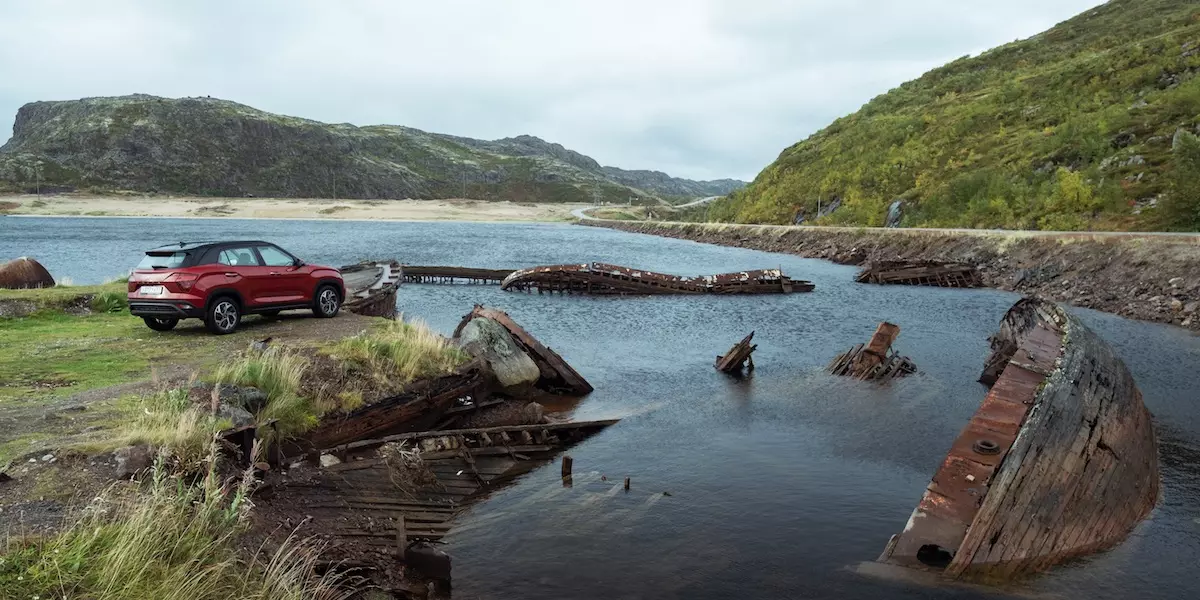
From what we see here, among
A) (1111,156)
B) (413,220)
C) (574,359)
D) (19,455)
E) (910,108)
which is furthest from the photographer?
(413,220)

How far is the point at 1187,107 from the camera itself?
5191 centimetres

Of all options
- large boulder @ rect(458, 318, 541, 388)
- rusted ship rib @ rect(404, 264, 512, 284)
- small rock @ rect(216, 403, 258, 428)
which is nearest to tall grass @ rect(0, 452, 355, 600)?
small rock @ rect(216, 403, 258, 428)

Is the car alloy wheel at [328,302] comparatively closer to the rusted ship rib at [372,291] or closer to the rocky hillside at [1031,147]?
the rusted ship rib at [372,291]

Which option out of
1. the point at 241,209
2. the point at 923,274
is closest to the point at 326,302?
the point at 923,274

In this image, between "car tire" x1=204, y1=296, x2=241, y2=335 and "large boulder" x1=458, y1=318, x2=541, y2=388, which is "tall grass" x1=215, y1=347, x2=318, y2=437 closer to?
"car tire" x1=204, y1=296, x2=241, y2=335

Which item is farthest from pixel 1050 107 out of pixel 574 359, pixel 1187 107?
pixel 574 359

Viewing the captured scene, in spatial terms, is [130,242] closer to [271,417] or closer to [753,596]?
[271,417]

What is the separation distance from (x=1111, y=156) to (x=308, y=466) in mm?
61826

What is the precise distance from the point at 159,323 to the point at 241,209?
156 meters

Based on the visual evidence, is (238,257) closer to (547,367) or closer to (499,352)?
(499,352)

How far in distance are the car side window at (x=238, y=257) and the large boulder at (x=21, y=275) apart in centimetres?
1412

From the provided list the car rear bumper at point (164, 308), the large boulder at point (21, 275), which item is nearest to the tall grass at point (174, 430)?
the car rear bumper at point (164, 308)

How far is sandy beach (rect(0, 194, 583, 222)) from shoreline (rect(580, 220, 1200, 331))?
11925cm

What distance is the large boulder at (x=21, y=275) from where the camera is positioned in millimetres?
24453
